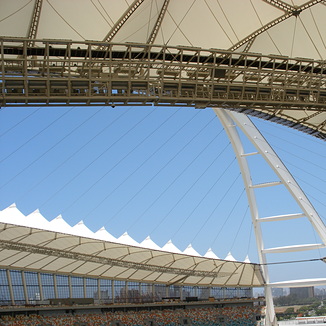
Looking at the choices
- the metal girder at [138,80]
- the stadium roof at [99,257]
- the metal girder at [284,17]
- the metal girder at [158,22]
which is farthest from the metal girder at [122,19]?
the stadium roof at [99,257]

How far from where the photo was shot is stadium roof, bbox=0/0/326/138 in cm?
2533

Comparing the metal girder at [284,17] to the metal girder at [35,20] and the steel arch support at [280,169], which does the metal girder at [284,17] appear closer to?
the metal girder at [35,20]

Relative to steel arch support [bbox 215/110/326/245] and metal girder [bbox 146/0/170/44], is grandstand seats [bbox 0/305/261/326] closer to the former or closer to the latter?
steel arch support [bbox 215/110/326/245]

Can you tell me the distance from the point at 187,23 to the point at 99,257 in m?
26.1

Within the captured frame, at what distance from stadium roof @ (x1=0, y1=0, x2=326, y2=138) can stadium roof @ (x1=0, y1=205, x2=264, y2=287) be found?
57.6 feet

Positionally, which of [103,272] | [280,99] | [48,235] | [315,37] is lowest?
[103,272]

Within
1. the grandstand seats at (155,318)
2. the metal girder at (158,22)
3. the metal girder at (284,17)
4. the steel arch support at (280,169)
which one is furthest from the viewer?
the grandstand seats at (155,318)

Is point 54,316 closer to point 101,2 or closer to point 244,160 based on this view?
point 244,160

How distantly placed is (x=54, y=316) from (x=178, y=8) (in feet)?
109

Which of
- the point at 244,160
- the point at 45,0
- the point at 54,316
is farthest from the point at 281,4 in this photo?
the point at 54,316

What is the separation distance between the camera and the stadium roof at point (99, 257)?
4229 centimetres

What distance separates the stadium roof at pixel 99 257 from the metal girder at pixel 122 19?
1789 centimetres

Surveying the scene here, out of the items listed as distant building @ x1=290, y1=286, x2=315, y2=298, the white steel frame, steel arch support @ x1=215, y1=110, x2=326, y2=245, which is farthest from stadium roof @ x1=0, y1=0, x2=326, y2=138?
distant building @ x1=290, y1=286, x2=315, y2=298

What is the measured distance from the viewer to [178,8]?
26812mm
